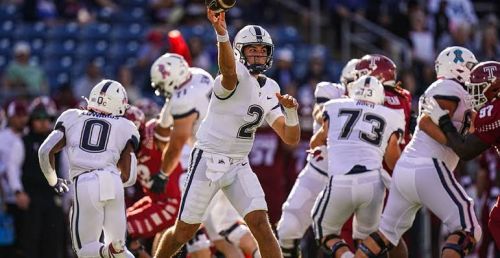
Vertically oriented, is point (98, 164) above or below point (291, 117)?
below

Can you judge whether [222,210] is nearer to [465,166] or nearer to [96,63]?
[465,166]

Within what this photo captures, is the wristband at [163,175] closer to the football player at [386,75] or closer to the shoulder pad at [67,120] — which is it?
the shoulder pad at [67,120]

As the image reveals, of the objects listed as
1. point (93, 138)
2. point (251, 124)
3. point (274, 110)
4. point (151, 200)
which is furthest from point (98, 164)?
point (151, 200)

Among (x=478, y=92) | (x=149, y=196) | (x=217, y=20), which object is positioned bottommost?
(x=149, y=196)

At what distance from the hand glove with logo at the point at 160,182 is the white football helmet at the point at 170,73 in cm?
85

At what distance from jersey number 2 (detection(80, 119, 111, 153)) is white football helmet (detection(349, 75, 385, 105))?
206 centimetres

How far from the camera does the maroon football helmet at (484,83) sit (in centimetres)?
896

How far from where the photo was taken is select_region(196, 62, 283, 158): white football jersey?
916 centimetres

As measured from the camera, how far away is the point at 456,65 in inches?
382

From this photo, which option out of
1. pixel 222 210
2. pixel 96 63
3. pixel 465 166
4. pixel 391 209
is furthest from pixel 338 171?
pixel 96 63

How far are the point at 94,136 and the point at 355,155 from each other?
210cm

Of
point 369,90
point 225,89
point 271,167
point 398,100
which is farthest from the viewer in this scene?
point 271,167

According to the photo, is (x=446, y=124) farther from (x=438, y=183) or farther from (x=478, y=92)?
(x=438, y=183)

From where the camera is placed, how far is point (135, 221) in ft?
35.6
